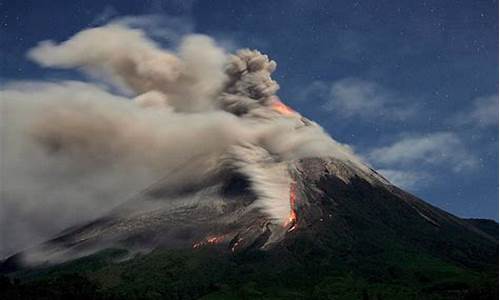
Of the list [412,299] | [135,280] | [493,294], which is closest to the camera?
[493,294]

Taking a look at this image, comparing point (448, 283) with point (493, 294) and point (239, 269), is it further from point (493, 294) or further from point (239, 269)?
point (239, 269)

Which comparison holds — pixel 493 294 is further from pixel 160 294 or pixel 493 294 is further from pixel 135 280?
pixel 135 280

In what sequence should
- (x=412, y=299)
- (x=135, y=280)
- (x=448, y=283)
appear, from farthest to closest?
(x=135, y=280), (x=448, y=283), (x=412, y=299)

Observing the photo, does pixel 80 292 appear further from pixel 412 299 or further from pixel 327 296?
pixel 412 299

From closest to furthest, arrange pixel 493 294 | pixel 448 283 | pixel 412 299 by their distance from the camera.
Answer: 1. pixel 493 294
2. pixel 412 299
3. pixel 448 283

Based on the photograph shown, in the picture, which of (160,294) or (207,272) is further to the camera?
(207,272)

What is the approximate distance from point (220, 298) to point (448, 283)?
193 ft

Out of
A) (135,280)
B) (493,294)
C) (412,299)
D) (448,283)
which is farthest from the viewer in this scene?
(135,280)

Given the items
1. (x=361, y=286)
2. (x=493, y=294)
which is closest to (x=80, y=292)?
(x=361, y=286)

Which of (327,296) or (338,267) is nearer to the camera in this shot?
(327,296)

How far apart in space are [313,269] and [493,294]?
61.8 meters

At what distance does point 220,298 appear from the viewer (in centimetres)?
16812

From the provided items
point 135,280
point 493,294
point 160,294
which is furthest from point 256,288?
point 493,294

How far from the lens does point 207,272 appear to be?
199 meters
